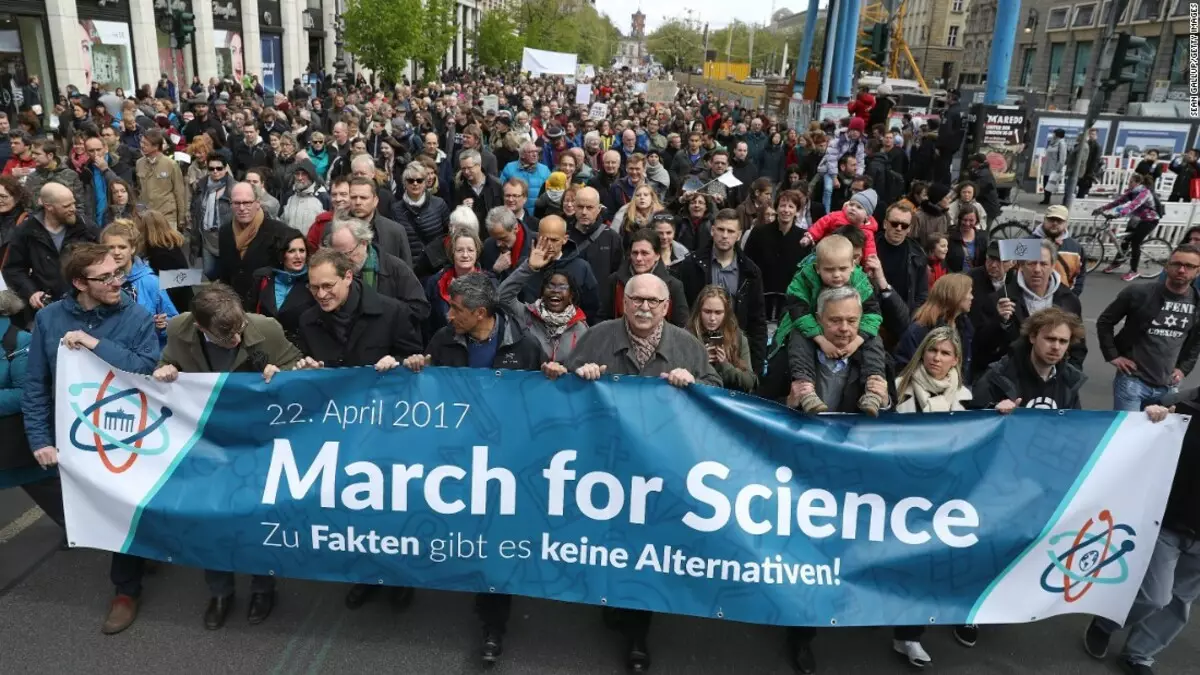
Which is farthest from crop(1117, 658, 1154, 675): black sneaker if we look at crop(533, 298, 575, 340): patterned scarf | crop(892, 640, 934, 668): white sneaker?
crop(533, 298, 575, 340): patterned scarf

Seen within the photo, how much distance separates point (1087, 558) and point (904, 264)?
319 centimetres

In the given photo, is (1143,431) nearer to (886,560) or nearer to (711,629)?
(886,560)

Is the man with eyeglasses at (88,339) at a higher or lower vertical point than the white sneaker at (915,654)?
higher

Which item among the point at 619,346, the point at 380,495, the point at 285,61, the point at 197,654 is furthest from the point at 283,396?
the point at 285,61

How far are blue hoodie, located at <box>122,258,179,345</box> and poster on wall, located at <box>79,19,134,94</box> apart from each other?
23123 mm

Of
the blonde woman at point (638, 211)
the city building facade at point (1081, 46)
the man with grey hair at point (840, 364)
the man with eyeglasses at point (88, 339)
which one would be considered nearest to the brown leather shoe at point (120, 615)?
the man with eyeglasses at point (88, 339)

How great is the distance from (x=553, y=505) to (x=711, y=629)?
112cm

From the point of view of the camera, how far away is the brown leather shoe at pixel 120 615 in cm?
409

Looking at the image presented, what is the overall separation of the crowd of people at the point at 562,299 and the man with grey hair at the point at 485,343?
11mm

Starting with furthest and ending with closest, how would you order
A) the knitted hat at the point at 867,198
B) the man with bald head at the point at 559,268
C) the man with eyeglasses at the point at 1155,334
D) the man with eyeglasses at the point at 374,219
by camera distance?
the knitted hat at the point at 867,198
the man with eyeglasses at the point at 374,219
the man with eyeglasses at the point at 1155,334
the man with bald head at the point at 559,268

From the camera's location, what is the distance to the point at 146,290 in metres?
5.17

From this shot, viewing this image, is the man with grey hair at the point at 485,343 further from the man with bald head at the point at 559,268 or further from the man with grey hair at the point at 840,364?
the man with grey hair at the point at 840,364

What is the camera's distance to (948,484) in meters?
3.69

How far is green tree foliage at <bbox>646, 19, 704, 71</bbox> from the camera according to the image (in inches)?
4338
